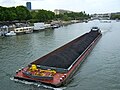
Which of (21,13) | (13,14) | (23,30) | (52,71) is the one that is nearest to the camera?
(52,71)

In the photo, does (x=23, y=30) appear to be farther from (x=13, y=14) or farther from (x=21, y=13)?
(x=21, y=13)

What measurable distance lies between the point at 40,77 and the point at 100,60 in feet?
40.4

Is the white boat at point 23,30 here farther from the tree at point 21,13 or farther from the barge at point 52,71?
the barge at point 52,71

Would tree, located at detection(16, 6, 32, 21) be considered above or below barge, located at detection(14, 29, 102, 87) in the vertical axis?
above

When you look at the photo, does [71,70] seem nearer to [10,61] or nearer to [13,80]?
[13,80]

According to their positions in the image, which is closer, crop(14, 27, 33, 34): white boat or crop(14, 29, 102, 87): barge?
crop(14, 29, 102, 87): barge

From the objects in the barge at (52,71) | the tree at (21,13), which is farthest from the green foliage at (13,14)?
the barge at (52,71)

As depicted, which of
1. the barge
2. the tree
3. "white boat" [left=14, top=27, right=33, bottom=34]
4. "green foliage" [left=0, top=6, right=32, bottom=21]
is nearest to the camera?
the barge

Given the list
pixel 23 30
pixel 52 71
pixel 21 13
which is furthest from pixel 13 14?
pixel 52 71

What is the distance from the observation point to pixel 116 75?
2233 cm

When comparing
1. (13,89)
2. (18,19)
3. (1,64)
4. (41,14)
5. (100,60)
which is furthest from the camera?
(41,14)

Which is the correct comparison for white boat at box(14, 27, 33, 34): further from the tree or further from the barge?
the barge

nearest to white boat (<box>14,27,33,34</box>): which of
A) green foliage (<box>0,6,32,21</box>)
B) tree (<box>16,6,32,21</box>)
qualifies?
green foliage (<box>0,6,32,21</box>)

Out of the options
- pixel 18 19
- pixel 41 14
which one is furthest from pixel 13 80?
pixel 41 14
